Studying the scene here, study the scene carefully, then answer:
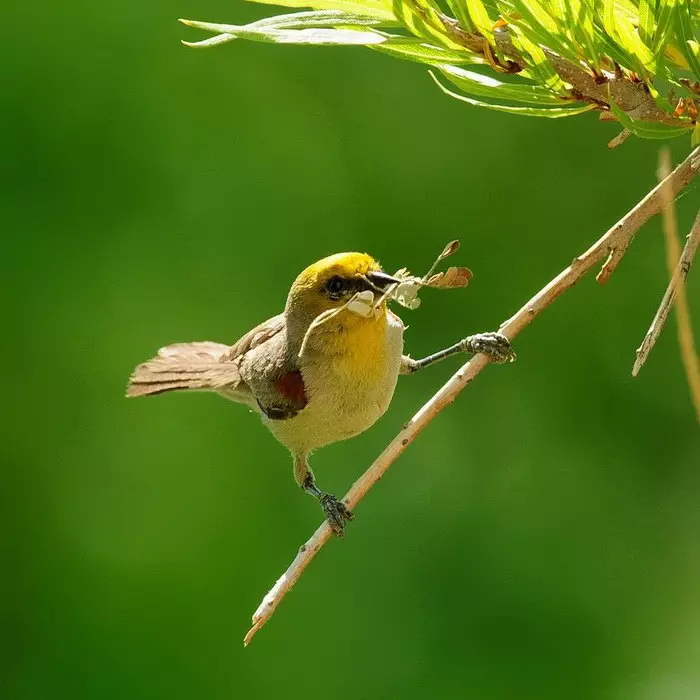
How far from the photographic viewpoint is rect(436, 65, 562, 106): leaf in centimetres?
57

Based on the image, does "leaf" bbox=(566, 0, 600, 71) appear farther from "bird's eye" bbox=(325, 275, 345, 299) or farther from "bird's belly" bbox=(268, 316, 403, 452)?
"bird's belly" bbox=(268, 316, 403, 452)

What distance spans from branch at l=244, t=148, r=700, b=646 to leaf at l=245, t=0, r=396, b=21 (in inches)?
7.0

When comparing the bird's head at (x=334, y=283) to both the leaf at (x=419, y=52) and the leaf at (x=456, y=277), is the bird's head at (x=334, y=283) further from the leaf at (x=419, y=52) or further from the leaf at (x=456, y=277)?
the leaf at (x=419, y=52)

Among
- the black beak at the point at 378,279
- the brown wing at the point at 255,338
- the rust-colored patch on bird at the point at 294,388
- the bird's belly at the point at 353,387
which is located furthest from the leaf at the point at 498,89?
the brown wing at the point at 255,338

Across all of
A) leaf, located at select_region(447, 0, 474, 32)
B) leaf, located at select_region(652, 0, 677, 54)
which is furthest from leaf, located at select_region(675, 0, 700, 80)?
leaf, located at select_region(447, 0, 474, 32)

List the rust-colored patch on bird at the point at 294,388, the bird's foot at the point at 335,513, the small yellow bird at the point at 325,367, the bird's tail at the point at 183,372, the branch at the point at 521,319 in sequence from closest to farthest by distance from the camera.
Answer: the branch at the point at 521,319
the small yellow bird at the point at 325,367
the rust-colored patch on bird at the point at 294,388
the bird's foot at the point at 335,513
the bird's tail at the point at 183,372

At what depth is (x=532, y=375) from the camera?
3.11 m

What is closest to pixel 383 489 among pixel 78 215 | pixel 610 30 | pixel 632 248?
pixel 632 248

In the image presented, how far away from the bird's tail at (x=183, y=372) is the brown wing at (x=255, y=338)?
25mm

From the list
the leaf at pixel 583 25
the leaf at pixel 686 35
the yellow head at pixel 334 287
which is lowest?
the yellow head at pixel 334 287

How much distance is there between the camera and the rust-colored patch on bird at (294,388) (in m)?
1.85

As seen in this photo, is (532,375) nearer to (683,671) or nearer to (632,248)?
(632,248)

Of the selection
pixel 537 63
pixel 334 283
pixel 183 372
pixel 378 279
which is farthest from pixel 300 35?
pixel 183 372

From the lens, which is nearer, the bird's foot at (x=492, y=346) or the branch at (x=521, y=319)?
the branch at (x=521, y=319)
